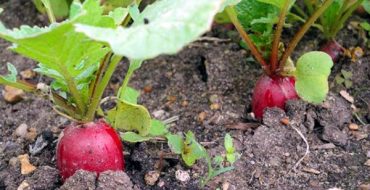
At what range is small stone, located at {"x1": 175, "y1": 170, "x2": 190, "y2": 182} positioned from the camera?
1488 mm

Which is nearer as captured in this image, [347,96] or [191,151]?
[191,151]

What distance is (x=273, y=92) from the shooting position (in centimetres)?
163

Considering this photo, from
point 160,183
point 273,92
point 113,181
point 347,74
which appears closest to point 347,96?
point 347,74

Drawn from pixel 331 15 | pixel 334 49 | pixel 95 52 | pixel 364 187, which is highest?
pixel 95 52

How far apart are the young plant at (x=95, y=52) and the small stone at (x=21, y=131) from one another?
0.23 metres

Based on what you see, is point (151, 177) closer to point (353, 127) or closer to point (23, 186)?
point (23, 186)

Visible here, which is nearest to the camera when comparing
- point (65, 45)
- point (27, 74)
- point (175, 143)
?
point (65, 45)

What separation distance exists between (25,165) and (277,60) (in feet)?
2.13

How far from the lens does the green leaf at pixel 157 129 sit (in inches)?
60.7

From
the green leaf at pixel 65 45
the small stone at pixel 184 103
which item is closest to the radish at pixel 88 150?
the green leaf at pixel 65 45

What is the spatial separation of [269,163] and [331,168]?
140 mm

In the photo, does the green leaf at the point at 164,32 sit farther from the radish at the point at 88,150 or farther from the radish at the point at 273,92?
the radish at the point at 273,92

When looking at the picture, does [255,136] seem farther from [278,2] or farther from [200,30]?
[200,30]

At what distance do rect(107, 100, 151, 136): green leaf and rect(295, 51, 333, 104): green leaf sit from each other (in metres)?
0.36
